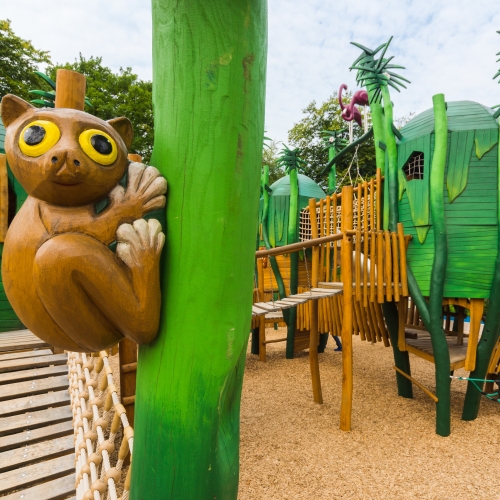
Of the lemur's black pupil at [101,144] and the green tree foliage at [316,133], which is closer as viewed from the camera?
the lemur's black pupil at [101,144]

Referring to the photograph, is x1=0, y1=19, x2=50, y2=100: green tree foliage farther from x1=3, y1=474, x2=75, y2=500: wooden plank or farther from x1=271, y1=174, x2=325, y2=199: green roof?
x1=3, y1=474, x2=75, y2=500: wooden plank

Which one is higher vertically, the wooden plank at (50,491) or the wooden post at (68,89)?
the wooden post at (68,89)

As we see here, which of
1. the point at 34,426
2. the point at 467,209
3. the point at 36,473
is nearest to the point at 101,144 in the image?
the point at 36,473

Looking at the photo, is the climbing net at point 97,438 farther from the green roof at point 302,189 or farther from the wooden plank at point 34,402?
Result: the green roof at point 302,189

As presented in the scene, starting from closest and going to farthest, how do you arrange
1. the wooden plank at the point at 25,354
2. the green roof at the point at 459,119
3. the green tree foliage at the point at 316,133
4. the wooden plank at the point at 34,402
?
the wooden plank at the point at 34,402, the wooden plank at the point at 25,354, the green roof at the point at 459,119, the green tree foliage at the point at 316,133

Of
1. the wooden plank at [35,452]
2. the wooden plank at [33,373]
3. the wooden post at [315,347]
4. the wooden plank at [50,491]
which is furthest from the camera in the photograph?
the wooden post at [315,347]

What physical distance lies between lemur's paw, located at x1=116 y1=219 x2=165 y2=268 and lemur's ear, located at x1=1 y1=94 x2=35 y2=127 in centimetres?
37

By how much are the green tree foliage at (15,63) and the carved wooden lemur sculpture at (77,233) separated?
16793 millimetres

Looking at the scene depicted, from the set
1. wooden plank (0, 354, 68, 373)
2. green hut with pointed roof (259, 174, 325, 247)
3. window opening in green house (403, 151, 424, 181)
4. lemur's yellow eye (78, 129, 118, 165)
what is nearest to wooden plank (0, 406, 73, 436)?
wooden plank (0, 354, 68, 373)

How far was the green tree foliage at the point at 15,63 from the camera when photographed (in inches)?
549

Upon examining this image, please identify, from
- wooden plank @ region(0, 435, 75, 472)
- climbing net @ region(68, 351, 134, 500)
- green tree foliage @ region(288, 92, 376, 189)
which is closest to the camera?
climbing net @ region(68, 351, 134, 500)

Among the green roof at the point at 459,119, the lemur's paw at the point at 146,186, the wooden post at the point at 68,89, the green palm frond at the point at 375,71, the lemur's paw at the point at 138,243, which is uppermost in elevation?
the green palm frond at the point at 375,71

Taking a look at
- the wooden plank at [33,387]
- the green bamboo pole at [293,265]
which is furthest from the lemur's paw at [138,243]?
the green bamboo pole at [293,265]

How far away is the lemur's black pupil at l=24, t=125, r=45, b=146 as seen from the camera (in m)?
0.72
